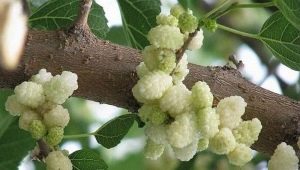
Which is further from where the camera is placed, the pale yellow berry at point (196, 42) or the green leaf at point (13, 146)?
the green leaf at point (13, 146)

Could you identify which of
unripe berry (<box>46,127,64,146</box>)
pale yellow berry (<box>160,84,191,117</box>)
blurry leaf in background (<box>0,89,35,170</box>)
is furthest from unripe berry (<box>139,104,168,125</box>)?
blurry leaf in background (<box>0,89,35,170</box>)

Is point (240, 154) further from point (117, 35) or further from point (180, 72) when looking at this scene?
point (117, 35)

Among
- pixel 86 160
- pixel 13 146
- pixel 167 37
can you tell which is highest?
pixel 167 37

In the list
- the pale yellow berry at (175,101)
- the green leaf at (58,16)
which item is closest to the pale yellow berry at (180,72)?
the pale yellow berry at (175,101)

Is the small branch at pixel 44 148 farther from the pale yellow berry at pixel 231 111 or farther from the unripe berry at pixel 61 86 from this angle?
the pale yellow berry at pixel 231 111

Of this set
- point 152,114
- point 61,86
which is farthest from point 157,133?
point 61,86

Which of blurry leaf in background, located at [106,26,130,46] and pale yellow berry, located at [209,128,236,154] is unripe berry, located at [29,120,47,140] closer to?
pale yellow berry, located at [209,128,236,154]
